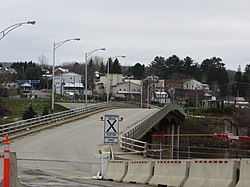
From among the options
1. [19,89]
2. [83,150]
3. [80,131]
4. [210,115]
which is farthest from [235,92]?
[83,150]

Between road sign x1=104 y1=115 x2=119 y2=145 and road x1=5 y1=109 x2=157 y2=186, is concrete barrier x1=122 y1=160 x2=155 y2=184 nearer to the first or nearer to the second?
road sign x1=104 y1=115 x2=119 y2=145

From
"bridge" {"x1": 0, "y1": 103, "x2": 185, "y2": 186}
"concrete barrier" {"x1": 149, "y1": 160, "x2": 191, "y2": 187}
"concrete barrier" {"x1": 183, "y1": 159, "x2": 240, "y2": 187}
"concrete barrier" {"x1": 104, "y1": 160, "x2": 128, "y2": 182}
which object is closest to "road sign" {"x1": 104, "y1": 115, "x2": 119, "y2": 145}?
"bridge" {"x1": 0, "y1": 103, "x2": 185, "y2": 186}

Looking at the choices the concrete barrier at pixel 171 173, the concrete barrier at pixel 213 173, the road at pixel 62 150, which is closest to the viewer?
the concrete barrier at pixel 213 173

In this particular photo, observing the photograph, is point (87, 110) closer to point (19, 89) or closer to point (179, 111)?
point (179, 111)

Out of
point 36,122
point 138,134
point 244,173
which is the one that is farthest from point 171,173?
point 36,122

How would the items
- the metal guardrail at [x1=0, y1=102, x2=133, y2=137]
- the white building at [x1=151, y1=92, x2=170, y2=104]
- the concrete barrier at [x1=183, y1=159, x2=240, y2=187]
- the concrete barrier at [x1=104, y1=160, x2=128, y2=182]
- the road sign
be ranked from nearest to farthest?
1. the concrete barrier at [x1=183, y1=159, x2=240, y2=187]
2. the concrete barrier at [x1=104, y1=160, x2=128, y2=182]
3. the road sign
4. the metal guardrail at [x1=0, y1=102, x2=133, y2=137]
5. the white building at [x1=151, y1=92, x2=170, y2=104]

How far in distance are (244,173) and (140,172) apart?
21.8ft

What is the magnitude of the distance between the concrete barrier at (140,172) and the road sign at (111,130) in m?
4.40

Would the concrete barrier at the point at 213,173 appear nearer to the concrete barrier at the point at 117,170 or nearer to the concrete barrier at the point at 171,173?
the concrete barrier at the point at 171,173

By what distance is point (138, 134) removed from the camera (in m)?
50.5

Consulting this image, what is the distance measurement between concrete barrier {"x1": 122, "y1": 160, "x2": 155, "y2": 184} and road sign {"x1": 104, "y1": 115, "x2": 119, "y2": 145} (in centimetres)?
440

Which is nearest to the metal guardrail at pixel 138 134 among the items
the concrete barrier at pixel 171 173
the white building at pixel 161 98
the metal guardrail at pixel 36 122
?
the metal guardrail at pixel 36 122

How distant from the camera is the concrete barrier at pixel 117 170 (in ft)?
61.8

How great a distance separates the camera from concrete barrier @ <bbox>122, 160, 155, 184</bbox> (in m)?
16.7
